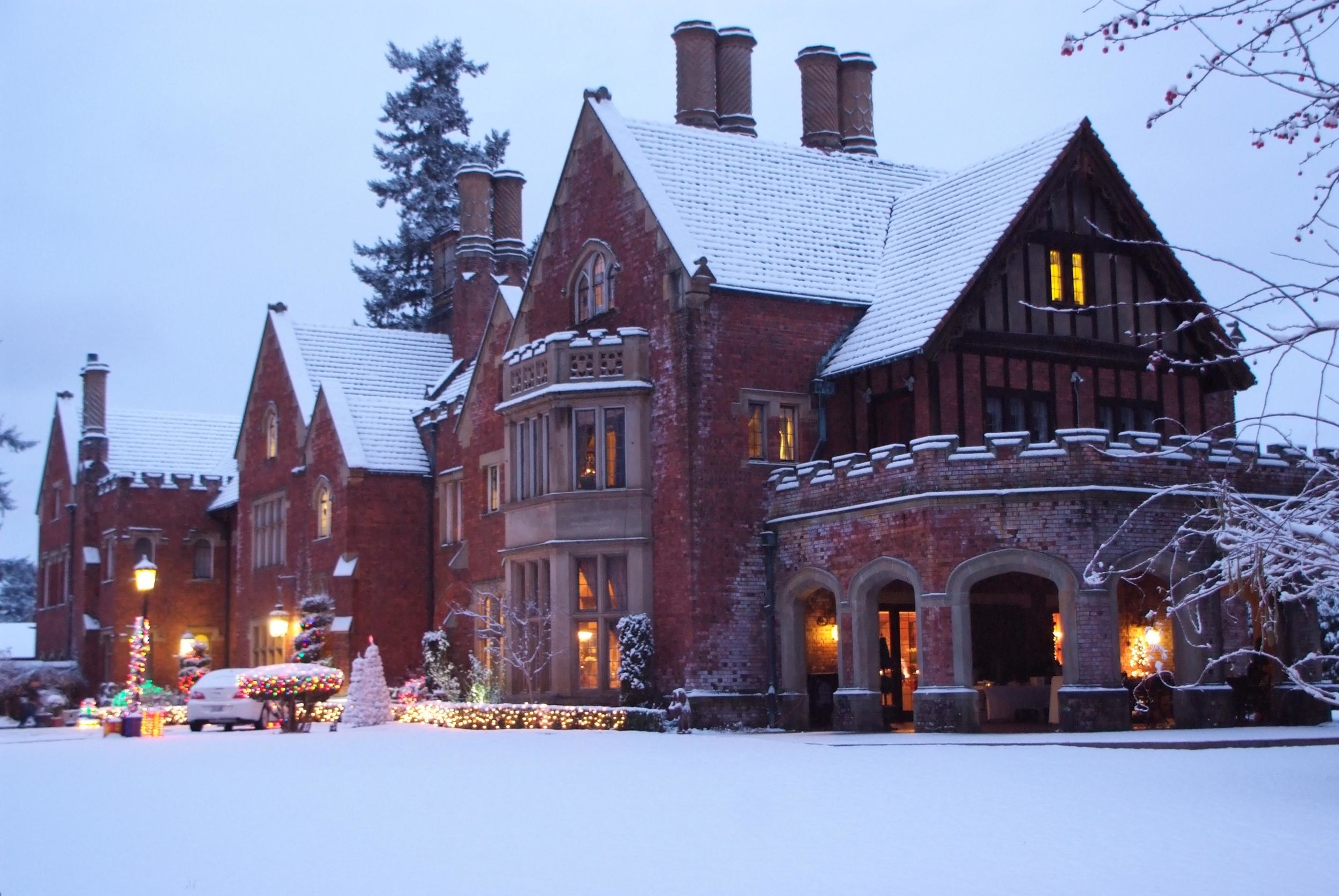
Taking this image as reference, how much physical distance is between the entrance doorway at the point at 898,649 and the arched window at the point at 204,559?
2814 cm

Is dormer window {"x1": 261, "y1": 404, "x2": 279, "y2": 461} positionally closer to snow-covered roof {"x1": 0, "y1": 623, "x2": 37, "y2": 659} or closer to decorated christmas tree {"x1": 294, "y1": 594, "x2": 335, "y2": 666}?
decorated christmas tree {"x1": 294, "y1": 594, "x2": 335, "y2": 666}

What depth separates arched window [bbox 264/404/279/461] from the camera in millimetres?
43656

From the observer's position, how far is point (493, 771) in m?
18.7

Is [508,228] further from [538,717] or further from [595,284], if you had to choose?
[538,717]

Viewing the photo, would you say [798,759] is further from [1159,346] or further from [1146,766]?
[1159,346]

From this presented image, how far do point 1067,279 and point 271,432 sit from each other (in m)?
24.4

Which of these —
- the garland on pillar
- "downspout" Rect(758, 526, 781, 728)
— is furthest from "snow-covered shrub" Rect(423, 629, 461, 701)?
"downspout" Rect(758, 526, 781, 728)

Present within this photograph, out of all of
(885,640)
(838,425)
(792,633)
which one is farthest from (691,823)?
(838,425)

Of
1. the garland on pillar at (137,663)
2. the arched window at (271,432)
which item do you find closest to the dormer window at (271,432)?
the arched window at (271,432)

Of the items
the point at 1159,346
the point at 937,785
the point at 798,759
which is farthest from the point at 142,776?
the point at 1159,346

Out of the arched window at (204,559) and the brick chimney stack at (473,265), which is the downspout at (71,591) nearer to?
the arched window at (204,559)

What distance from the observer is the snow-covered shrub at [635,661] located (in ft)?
93.6

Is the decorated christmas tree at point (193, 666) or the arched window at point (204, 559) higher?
the arched window at point (204, 559)

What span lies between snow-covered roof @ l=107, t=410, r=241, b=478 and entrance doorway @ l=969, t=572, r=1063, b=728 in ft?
101
